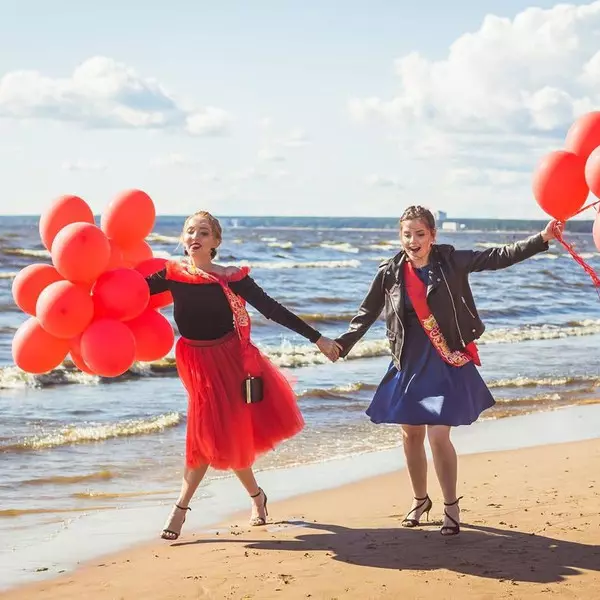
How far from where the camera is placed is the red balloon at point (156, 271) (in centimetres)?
577

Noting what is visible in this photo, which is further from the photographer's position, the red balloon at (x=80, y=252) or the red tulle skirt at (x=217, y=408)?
the red tulle skirt at (x=217, y=408)

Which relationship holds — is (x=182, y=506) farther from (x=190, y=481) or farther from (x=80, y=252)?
(x=80, y=252)

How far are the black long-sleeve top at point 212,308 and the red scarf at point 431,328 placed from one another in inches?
24.5

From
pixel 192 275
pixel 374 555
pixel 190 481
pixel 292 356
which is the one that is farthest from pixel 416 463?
pixel 292 356

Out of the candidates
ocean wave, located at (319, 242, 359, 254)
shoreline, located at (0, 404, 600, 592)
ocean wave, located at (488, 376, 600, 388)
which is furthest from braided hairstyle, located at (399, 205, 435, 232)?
ocean wave, located at (319, 242, 359, 254)

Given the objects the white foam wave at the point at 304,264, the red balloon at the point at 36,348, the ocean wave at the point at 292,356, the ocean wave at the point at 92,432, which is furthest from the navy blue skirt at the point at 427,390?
the white foam wave at the point at 304,264

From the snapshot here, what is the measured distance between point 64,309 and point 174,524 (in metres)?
1.31

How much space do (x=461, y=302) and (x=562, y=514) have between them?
140cm

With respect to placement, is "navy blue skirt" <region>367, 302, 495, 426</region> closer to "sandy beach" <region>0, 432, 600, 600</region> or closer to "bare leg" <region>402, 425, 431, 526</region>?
"bare leg" <region>402, 425, 431, 526</region>

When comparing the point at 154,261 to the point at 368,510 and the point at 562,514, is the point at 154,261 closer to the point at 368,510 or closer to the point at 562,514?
the point at 368,510

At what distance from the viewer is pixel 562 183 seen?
502 cm

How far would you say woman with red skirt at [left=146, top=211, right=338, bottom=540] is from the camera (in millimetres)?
5512

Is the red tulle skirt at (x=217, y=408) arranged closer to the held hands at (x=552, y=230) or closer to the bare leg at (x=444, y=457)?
the bare leg at (x=444, y=457)

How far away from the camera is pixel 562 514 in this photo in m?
5.72
